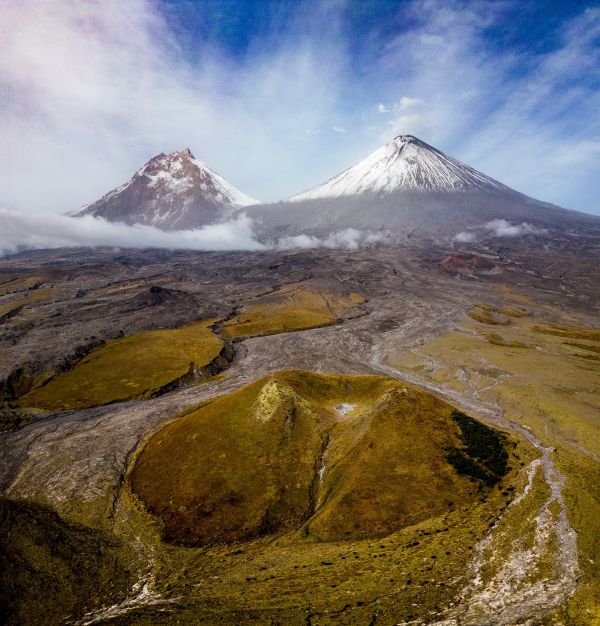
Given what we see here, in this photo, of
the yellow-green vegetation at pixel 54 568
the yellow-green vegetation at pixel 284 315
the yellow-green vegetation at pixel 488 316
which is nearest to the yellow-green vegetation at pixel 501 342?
the yellow-green vegetation at pixel 488 316

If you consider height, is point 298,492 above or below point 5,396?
above

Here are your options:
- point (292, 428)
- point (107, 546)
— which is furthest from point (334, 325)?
point (107, 546)

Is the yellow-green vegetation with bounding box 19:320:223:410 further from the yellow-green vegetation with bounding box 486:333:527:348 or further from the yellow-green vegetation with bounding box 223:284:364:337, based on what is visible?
the yellow-green vegetation with bounding box 486:333:527:348

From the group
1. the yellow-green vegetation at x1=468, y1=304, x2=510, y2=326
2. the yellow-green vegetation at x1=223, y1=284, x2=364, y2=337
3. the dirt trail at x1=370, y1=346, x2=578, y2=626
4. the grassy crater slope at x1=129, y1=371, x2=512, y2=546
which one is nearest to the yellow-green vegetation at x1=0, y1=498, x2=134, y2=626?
the grassy crater slope at x1=129, y1=371, x2=512, y2=546

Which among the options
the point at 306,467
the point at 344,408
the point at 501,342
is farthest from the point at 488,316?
the point at 306,467

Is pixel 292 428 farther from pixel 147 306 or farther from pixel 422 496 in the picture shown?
pixel 147 306
